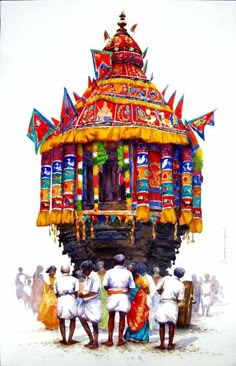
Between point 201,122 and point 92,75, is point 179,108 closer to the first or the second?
point 201,122

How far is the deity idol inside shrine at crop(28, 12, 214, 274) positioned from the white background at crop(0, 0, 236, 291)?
7 centimetres

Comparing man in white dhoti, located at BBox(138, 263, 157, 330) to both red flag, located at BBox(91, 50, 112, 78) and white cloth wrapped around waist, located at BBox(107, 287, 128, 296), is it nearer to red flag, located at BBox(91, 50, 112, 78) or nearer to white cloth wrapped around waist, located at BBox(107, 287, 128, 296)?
white cloth wrapped around waist, located at BBox(107, 287, 128, 296)

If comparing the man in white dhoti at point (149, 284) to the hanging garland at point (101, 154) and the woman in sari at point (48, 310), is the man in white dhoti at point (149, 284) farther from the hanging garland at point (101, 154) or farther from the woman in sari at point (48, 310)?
the hanging garland at point (101, 154)

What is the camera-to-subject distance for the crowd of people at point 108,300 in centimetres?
482

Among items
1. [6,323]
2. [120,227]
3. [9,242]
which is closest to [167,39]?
[120,227]

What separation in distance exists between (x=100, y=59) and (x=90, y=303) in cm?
142

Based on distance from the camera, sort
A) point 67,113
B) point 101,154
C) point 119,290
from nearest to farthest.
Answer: point 119,290 < point 101,154 < point 67,113

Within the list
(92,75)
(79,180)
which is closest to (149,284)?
(79,180)

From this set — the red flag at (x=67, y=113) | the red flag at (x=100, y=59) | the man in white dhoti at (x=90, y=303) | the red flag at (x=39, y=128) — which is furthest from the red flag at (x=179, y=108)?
the man in white dhoti at (x=90, y=303)

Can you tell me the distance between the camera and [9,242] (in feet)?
16.2

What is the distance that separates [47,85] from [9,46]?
0.32 metres

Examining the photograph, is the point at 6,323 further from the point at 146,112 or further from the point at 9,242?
the point at 146,112

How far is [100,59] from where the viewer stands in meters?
5.09

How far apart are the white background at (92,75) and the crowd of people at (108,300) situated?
0.16 metres
